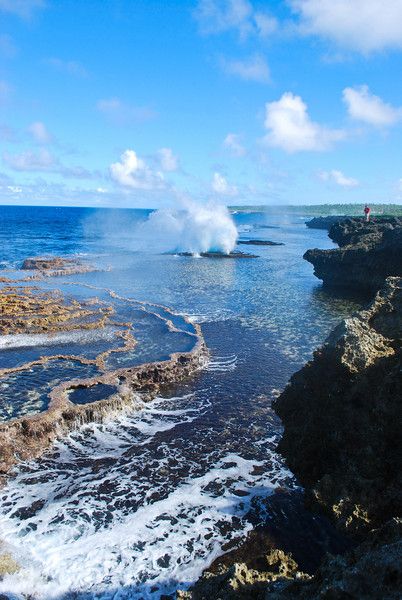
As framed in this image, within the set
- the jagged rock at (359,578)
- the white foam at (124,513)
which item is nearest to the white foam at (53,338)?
the white foam at (124,513)

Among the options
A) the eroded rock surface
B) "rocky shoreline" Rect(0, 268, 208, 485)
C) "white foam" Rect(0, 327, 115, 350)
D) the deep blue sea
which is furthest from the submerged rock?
"white foam" Rect(0, 327, 115, 350)

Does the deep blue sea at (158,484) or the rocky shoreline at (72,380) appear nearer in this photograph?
the deep blue sea at (158,484)

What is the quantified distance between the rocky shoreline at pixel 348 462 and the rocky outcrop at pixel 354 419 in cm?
2

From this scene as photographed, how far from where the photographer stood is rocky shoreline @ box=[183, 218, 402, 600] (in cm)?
461

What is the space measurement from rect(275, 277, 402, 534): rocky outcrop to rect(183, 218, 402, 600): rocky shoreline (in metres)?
0.02

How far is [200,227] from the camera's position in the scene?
73.4 metres

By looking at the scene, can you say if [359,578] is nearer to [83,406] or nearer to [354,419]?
[354,419]

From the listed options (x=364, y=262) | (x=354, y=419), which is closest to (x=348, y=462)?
(x=354, y=419)

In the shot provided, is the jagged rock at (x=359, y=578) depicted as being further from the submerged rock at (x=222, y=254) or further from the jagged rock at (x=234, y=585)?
the submerged rock at (x=222, y=254)

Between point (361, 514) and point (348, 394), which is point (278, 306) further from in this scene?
point (361, 514)

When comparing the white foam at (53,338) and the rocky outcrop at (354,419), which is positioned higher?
the rocky outcrop at (354,419)

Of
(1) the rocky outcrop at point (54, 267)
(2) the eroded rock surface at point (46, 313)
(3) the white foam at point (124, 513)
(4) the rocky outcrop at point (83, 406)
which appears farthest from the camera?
(1) the rocky outcrop at point (54, 267)

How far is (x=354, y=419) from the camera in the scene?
946cm

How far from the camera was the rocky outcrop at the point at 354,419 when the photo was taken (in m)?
8.23
